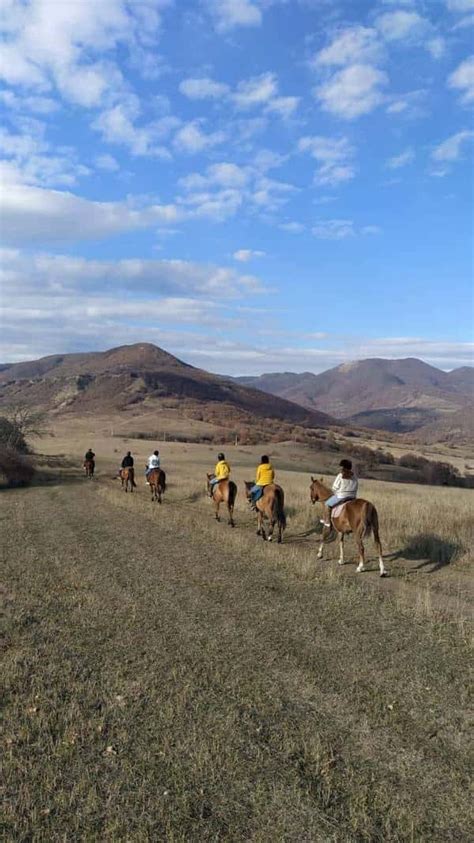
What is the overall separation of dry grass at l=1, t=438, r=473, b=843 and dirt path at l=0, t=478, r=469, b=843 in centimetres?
2

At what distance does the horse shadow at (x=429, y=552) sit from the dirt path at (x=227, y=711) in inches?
105

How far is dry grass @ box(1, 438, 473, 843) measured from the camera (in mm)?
4309

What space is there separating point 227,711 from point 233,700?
0.25 metres

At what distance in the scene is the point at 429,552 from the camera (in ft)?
46.8

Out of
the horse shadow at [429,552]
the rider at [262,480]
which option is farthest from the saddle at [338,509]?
the rider at [262,480]

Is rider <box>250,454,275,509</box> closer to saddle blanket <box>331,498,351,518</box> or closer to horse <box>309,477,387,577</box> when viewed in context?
saddle blanket <box>331,498,351,518</box>

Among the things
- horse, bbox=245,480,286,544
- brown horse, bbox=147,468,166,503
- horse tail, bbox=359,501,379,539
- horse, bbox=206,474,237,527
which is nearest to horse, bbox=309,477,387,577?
horse tail, bbox=359,501,379,539

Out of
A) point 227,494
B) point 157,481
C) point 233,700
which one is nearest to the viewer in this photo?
point 233,700

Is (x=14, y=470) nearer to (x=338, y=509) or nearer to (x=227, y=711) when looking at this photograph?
(x=338, y=509)

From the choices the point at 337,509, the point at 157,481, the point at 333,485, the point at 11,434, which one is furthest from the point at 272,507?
the point at 11,434

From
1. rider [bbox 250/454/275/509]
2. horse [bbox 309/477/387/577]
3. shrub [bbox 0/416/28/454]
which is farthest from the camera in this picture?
shrub [bbox 0/416/28/454]

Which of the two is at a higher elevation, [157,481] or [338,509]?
[338,509]

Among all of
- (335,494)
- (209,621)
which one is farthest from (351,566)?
(209,621)

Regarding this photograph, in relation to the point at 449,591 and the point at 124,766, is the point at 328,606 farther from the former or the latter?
the point at 124,766
